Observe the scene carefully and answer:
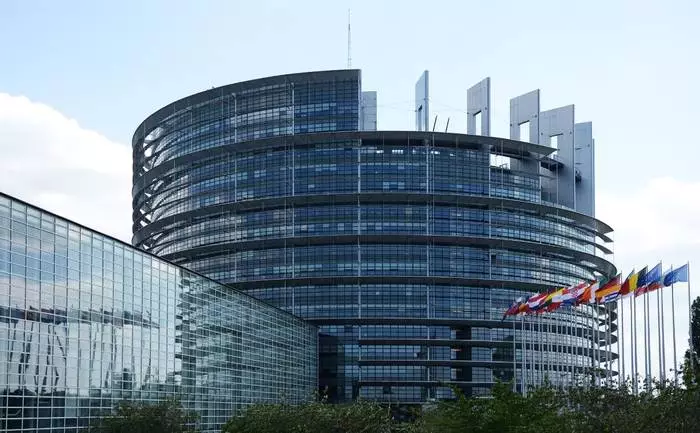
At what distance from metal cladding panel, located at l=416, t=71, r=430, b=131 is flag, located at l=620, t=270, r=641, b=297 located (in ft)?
231

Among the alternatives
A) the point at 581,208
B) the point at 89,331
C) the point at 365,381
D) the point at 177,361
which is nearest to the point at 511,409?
the point at 89,331

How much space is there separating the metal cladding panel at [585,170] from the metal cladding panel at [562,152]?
607cm

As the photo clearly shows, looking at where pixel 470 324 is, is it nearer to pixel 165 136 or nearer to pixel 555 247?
pixel 555 247

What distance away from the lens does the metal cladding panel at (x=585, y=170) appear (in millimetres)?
175975

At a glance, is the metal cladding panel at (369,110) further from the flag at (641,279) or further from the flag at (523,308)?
the flag at (641,279)

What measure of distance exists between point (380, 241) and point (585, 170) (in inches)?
1718

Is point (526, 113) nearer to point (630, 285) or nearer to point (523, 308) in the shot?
point (523, 308)

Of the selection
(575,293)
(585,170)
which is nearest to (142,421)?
(575,293)

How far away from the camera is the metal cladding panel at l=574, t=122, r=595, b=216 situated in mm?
175975

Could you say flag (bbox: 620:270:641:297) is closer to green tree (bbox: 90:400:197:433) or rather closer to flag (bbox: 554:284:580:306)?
flag (bbox: 554:284:580:306)

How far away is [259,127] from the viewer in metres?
162

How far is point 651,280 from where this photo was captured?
310 ft

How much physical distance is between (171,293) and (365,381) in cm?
7198

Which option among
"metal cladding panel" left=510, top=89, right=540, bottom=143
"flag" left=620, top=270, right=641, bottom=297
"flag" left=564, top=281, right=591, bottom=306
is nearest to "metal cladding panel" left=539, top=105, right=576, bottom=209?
"metal cladding panel" left=510, top=89, right=540, bottom=143
